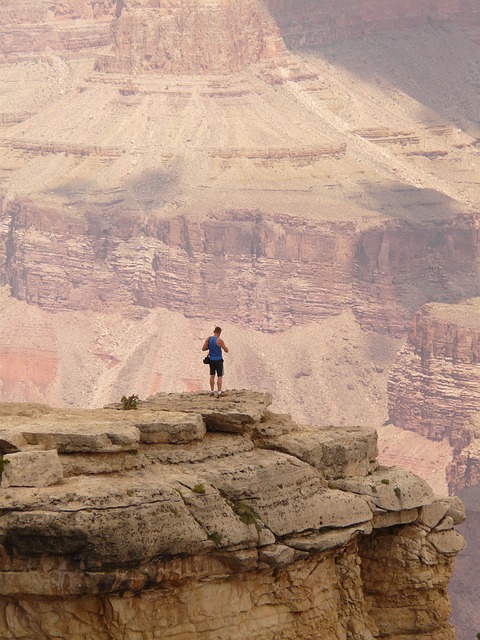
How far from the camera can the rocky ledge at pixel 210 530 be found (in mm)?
32875

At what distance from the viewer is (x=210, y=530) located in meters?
33.9

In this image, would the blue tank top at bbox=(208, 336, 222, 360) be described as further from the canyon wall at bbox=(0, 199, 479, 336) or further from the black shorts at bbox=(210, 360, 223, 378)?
the canyon wall at bbox=(0, 199, 479, 336)

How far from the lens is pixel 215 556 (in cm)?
3419

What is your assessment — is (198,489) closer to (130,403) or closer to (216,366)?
(130,403)

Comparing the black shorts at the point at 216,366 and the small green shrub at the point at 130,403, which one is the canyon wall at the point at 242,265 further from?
the small green shrub at the point at 130,403

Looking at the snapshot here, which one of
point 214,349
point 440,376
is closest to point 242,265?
point 440,376

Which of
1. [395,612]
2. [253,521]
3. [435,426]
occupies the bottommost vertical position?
[435,426]

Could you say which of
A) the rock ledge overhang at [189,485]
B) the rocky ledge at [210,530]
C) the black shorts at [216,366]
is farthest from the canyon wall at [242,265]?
the rock ledge overhang at [189,485]

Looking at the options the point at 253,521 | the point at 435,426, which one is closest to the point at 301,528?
the point at 253,521

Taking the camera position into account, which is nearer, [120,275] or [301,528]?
[301,528]

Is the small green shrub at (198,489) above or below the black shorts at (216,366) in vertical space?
below

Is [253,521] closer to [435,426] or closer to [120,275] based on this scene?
[435,426]

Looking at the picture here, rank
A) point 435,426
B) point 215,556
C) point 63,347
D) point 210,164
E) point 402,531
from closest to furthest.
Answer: point 215,556 → point 402,531 → point 435,426 → point 63,347 → point 210,164

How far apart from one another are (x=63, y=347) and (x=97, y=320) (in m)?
6.83
